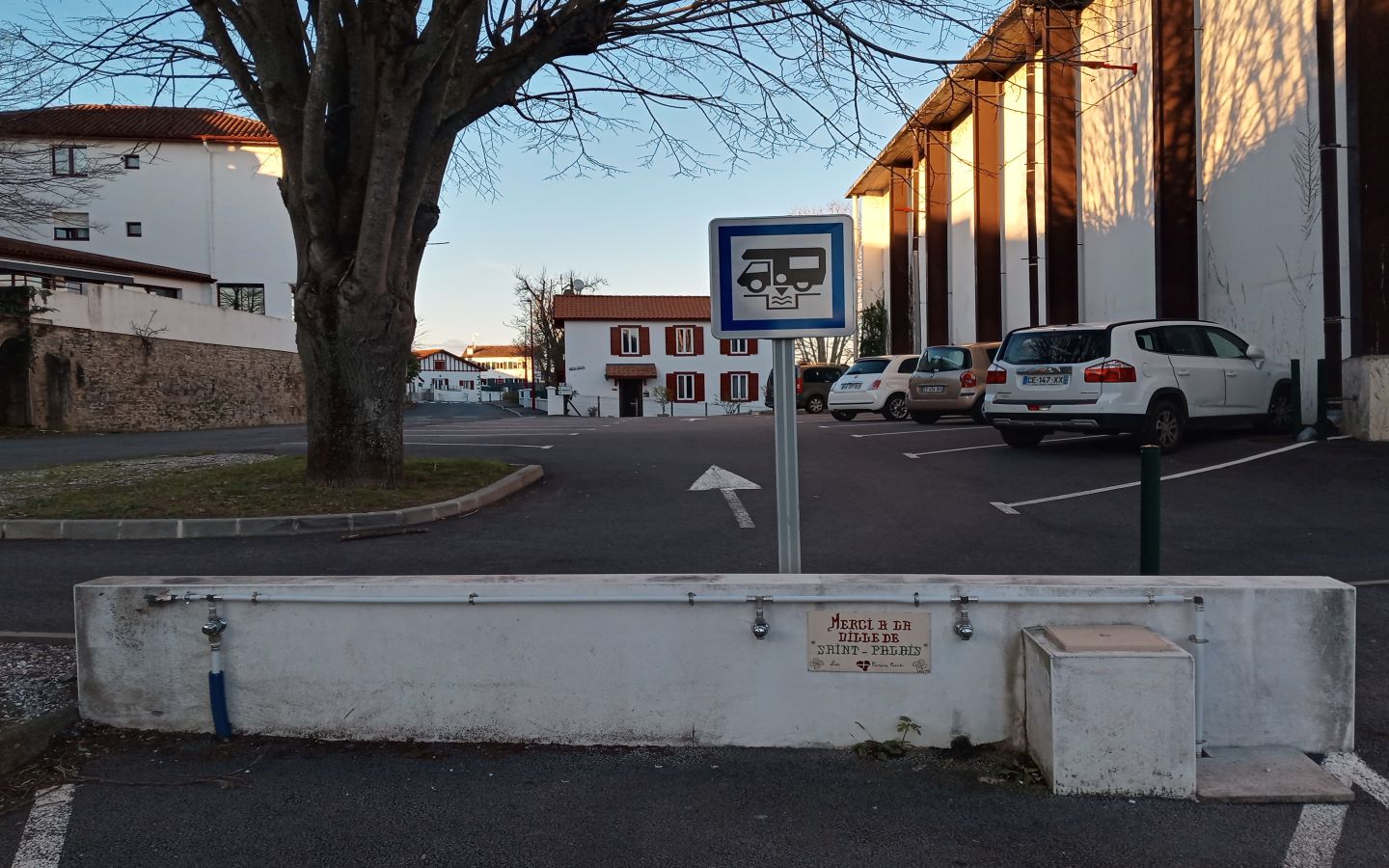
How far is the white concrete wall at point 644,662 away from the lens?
13.2 ft

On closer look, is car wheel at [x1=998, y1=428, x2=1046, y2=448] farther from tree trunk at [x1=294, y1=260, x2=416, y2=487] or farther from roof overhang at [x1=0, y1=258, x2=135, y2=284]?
roof overhang at [x1=0, y1=258, x2=135, y2=284]

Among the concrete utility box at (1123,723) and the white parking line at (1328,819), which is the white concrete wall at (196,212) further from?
the white parking line at (1328,819)

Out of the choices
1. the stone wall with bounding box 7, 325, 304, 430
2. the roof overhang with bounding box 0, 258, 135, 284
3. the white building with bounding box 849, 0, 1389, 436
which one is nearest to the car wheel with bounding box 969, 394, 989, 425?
the white building with bounding box 849, 0, 1389, 436

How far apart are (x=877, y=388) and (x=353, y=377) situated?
14.6m

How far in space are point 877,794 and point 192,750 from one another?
2704 mm

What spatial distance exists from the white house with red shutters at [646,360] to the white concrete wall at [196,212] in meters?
18.1

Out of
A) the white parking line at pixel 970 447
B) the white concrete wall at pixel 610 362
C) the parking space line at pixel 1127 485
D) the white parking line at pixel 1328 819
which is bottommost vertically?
the white parking line at pixel 1328 819

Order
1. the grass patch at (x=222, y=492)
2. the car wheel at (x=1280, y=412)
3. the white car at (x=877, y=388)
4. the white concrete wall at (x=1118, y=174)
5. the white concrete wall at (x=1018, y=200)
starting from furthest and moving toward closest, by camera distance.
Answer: the white concrete wall at (x=1018, y=200), the white car at (x=877, y=388), the white concrete wall at (x=1118, y=174), the car wheel at (x=1280, y=412), the grass patch at (x=222, y=492)

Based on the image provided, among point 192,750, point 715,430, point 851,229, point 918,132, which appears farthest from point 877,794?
point 715,430

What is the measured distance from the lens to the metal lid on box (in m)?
3.71

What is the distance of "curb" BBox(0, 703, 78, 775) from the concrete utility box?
3859mm

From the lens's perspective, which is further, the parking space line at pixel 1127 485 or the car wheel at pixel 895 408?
the car wheel at pixel 895 408

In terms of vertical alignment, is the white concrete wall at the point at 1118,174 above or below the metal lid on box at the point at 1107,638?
above

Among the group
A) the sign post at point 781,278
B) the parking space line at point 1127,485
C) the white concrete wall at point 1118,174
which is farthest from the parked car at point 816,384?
the sign post at point 781,278
